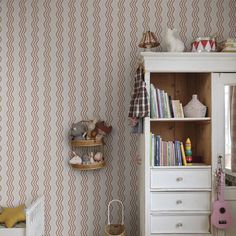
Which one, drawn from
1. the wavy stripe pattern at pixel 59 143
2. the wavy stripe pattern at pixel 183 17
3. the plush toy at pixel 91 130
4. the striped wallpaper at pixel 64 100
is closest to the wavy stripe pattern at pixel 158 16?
the striped wallpaper at pixel 64 100

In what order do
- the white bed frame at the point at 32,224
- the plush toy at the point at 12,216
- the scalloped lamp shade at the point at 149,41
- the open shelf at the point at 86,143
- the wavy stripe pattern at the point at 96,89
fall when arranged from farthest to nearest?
the wavy stripe pattern at the point at 96,89
the open shelf at the point at 86,143
the scalloped lamp shade at the point at 149,41
the plush toy at the point at 12,216
the white bed frame at the point at 32,224

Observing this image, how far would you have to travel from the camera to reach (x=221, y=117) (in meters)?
3.07

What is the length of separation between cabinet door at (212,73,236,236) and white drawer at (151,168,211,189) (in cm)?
13

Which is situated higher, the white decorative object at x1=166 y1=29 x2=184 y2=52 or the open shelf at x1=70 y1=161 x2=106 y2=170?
the white decorative object at x1=166 y1=29 x2=184 y2=52

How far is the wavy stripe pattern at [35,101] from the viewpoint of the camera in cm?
347

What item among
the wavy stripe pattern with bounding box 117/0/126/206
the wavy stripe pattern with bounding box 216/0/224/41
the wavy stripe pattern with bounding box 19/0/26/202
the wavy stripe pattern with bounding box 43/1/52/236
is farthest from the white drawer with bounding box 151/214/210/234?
the wavy stripe pattern with bounding box 216/0/224/41

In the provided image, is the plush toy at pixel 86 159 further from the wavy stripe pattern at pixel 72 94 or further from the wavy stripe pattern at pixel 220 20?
the wavy stripe pattern at pixel 220 20

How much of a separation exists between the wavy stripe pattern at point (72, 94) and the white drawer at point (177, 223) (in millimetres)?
800

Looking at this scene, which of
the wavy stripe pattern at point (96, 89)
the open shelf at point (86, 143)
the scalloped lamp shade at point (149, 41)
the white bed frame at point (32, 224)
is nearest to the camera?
the white bed frame at point (32, 224)

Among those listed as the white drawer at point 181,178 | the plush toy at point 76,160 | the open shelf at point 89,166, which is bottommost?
the white drawer at point 181,178

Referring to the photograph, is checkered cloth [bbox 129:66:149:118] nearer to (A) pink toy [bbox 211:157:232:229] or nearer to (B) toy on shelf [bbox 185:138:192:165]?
(B) toy on shelf [bbox 185:138:192:165]

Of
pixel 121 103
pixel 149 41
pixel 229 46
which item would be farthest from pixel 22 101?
pixel 229 46

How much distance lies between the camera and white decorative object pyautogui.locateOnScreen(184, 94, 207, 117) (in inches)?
122

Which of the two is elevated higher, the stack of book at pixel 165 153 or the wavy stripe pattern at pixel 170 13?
the wavy stripe pattern at pixel 170 13
